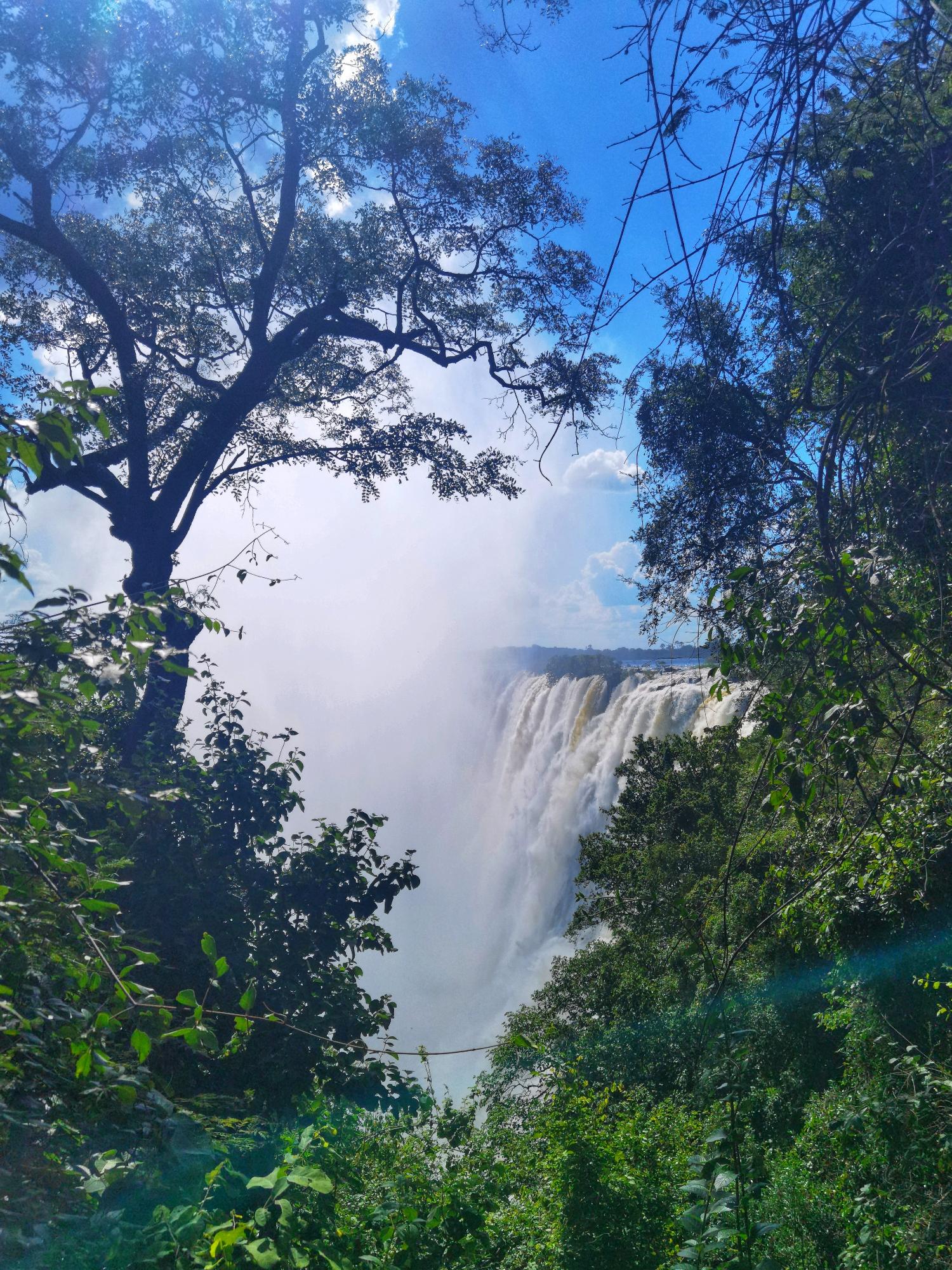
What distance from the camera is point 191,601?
2.68 meters

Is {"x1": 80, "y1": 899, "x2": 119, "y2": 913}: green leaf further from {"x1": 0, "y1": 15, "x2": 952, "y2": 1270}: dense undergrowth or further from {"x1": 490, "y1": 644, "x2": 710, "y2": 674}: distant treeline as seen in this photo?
{"x1": 490, "y1": 644, "x2": 710, "y2": 674}: distant treeline

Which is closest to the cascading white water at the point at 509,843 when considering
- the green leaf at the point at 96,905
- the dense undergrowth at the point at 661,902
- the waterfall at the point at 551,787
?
the waterfall at the point at 551,787

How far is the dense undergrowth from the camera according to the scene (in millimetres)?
1764

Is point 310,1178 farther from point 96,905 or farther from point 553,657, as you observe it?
point 553,657

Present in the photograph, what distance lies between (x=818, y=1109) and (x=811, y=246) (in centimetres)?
564

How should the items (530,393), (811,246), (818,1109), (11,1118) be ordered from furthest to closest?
(530,393)
(818,1109)
(811,246)
(11,1118)

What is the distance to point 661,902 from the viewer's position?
5.04 meters

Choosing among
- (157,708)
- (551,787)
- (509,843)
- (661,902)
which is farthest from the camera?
(509,843)

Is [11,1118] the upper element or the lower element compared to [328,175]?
lower

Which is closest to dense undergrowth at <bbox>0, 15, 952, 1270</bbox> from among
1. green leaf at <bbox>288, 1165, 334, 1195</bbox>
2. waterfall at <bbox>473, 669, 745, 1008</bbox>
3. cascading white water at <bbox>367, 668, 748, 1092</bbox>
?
green leaf at <bbox>288, 1165, 334, 1195</bbox>

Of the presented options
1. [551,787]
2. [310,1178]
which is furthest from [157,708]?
[551,787]

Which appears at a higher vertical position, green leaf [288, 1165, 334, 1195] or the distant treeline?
the distant treeline

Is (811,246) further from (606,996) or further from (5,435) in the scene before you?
(606,996)

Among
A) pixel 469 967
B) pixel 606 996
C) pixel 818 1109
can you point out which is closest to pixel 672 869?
pixel 606 996
